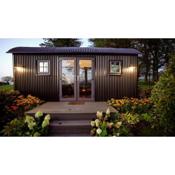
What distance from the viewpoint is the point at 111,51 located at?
497 centimetres

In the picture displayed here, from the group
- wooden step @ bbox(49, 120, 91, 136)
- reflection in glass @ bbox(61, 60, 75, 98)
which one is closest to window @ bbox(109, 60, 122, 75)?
reflection in glass @ bbox(61, 60, 75, 98)

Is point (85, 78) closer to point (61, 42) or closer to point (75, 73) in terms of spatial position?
point (75, 73)

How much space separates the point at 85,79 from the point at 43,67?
1019 mm

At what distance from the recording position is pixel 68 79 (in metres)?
5.75

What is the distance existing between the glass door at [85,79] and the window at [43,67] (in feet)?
2.42

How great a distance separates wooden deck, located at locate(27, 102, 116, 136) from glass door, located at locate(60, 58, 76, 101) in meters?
0.73

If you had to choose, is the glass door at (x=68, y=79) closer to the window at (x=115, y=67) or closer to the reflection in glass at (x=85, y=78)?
the reflection in glass at (x=85, y=78)

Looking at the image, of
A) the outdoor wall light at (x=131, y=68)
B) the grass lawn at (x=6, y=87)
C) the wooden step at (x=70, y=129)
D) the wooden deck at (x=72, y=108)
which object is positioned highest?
the outdoor wall light at (x=131, y=68)

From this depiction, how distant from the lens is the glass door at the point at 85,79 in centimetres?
550

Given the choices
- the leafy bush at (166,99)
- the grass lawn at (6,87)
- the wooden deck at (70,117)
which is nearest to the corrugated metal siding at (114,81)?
the wooden deck at (70,117)

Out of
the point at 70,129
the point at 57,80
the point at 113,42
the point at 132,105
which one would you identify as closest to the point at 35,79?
the point at 57,80

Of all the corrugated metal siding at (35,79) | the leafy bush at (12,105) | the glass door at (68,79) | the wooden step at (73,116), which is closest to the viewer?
the leafy bush at (12,105)

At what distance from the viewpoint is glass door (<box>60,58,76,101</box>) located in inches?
223
